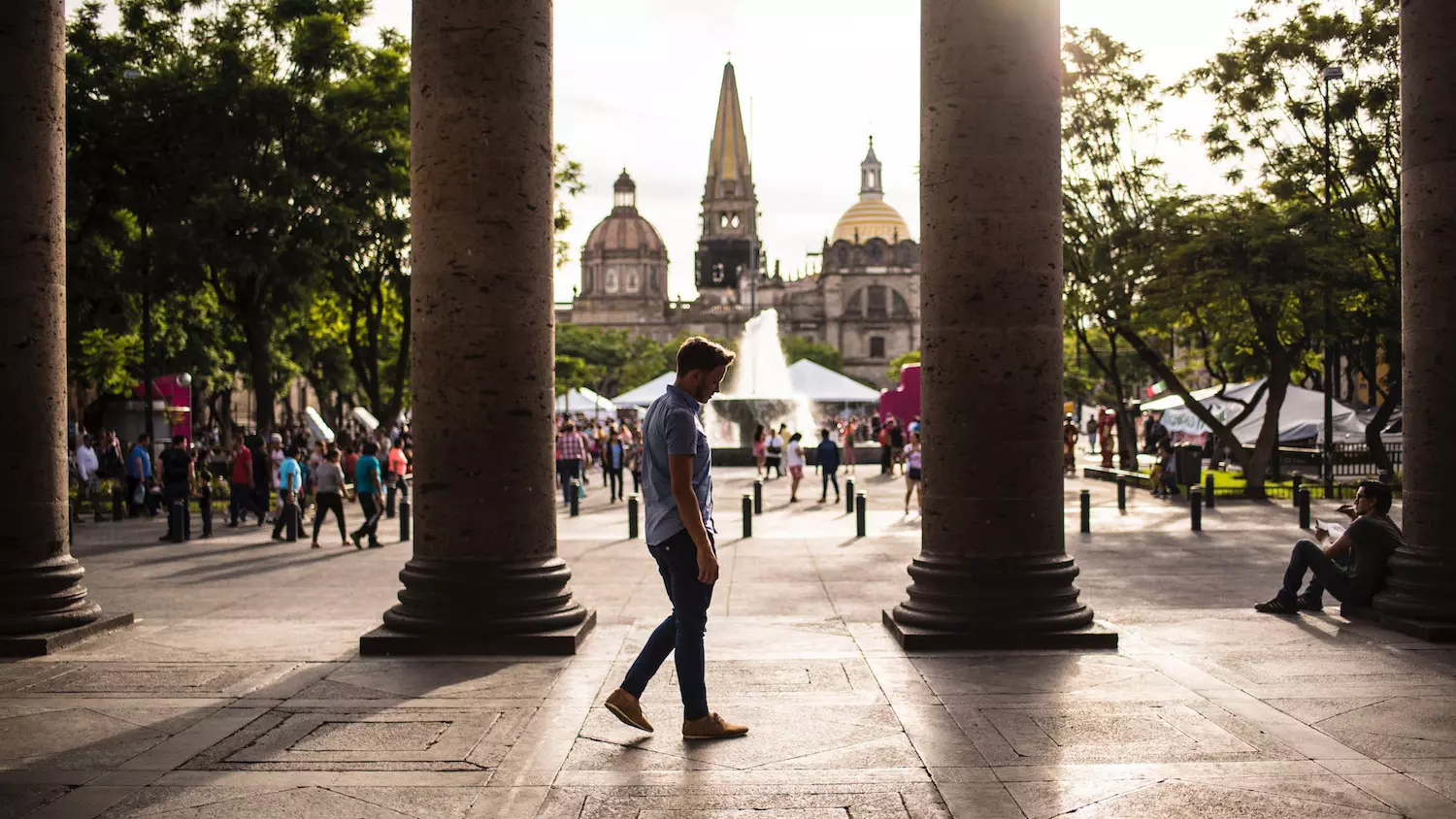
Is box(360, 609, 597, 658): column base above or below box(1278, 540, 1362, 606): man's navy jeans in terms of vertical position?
below

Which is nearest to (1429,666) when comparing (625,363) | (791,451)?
(791,451)

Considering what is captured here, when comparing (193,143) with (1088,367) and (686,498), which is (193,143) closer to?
(686,498)

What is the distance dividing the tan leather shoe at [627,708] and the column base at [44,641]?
441 centimetres

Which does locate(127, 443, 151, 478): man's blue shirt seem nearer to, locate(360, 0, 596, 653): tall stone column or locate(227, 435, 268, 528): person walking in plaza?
locate(227, 435, 268, 528): person walking in plaza

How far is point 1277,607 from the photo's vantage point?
11.1m

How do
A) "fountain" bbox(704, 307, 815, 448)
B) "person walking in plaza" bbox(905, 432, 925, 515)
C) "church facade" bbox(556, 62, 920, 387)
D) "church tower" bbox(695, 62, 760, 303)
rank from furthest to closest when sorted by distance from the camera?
"church tower" bbox(695, 62, 760, 303) → "church facade" bbox(556, 62, 920, 387) → "fountain" bbox(704, 307, 815, 448) → "person walking in plaza" bbox(905, 432, 925, 515)

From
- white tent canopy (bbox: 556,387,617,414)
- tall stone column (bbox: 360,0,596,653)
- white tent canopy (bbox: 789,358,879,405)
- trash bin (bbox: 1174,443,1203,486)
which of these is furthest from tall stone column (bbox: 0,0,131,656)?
white tent canopy (bbox: 789,358,879,405)

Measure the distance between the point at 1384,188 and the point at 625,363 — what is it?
370 feet

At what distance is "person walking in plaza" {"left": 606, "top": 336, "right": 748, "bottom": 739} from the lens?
643 cm

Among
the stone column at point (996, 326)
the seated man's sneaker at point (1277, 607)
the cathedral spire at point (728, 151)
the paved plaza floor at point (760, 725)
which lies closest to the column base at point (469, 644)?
the paved plaza floor at point (760, 725)

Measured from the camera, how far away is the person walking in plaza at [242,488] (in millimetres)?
22891

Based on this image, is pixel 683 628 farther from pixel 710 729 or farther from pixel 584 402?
pixel 584 402

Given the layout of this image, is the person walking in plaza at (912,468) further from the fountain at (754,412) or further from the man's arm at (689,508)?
the fountain at (754,412)

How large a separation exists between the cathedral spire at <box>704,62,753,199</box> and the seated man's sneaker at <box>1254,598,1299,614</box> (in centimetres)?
16263
